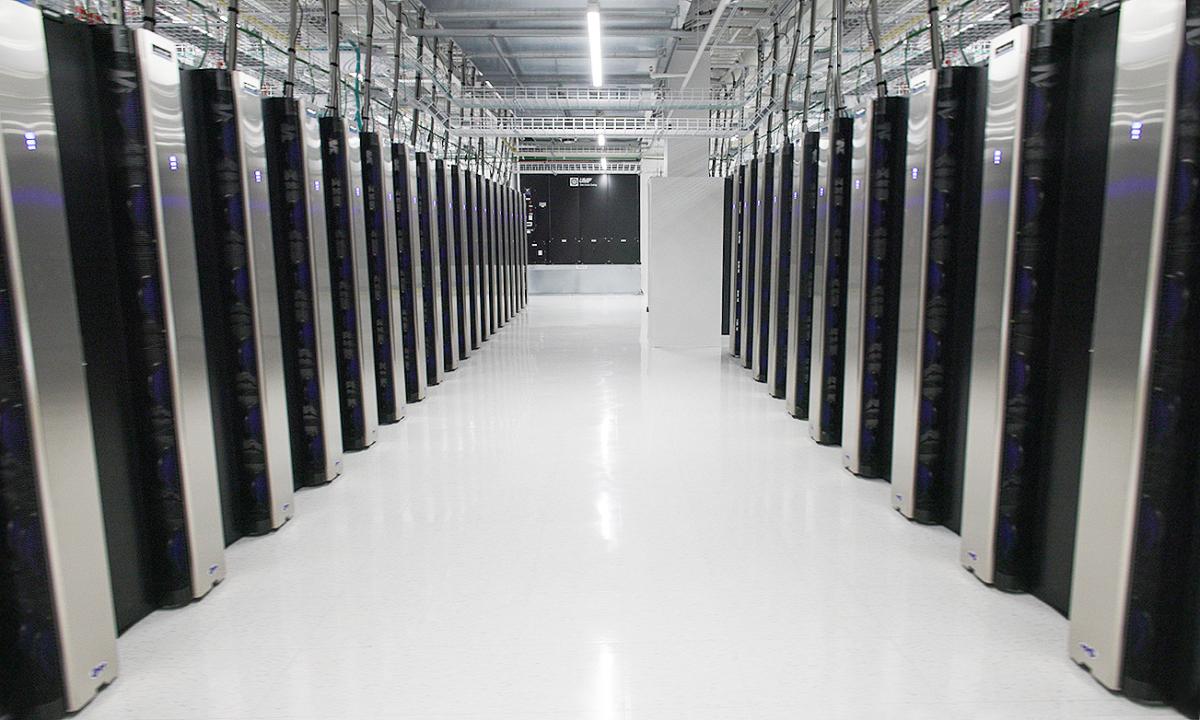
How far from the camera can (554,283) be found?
22500 millimetres

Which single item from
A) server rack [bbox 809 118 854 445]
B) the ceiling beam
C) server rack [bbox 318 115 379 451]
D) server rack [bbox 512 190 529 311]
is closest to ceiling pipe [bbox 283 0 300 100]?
server rack [bbox 318 115 379 451]

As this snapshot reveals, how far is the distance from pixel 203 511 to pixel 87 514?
754 mm

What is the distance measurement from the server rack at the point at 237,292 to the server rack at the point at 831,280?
382 centimetres

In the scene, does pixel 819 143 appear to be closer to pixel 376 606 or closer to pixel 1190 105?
pixel 1190 105

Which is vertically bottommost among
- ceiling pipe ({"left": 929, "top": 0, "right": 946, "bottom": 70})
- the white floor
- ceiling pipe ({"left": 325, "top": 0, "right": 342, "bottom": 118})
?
the white floor

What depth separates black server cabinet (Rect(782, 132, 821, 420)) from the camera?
20.4ft

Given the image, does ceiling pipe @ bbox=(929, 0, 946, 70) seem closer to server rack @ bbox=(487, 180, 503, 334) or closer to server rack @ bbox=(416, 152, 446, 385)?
server rack @ bbox=(416, 152, 446, 385)

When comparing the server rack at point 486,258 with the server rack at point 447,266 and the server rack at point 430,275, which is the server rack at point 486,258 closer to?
the server rack at point 447,266

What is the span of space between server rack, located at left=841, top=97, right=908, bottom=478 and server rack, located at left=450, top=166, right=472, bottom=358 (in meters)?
5.78

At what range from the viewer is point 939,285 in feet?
12.5

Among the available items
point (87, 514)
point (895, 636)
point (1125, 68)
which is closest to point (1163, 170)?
point (1125, 68)

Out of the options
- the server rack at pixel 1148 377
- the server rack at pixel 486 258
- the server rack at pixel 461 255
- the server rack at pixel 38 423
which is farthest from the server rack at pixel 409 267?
the server rack at pixel 1148 377

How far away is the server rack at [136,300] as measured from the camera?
2762mm

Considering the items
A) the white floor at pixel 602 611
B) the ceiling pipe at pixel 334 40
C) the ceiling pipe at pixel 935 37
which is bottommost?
the white floor at pixel 602 611
